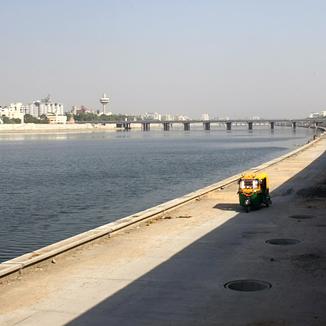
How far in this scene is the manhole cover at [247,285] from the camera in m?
10.8

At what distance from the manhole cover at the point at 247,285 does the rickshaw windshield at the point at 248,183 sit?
A: 955 centimetres

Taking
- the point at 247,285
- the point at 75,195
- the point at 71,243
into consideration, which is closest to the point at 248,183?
the point at 71,243

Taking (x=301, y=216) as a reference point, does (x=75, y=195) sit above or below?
below

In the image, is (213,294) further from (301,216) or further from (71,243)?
(301,216)

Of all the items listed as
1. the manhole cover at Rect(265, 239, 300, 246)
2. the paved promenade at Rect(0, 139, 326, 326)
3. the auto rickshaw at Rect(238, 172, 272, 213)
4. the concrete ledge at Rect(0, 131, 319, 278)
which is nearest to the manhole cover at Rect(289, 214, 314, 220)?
the paved promenade at Rect(0, 139, 326, 326)

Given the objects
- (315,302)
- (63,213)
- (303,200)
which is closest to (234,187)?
(303,200)

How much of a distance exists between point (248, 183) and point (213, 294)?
1075 cm

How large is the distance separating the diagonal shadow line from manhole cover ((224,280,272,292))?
0.19 metres

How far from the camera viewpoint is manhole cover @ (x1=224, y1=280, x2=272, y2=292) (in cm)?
1079

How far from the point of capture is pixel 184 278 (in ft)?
37.9

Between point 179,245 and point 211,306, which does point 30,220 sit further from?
point 211,306

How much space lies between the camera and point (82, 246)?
49.0ft

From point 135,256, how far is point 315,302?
530cm

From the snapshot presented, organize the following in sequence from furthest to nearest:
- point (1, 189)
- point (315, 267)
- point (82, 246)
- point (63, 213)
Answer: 1. point (1, 189)
2. point (63, 213)
3. point (82, 246)
4. point (315, 267)
